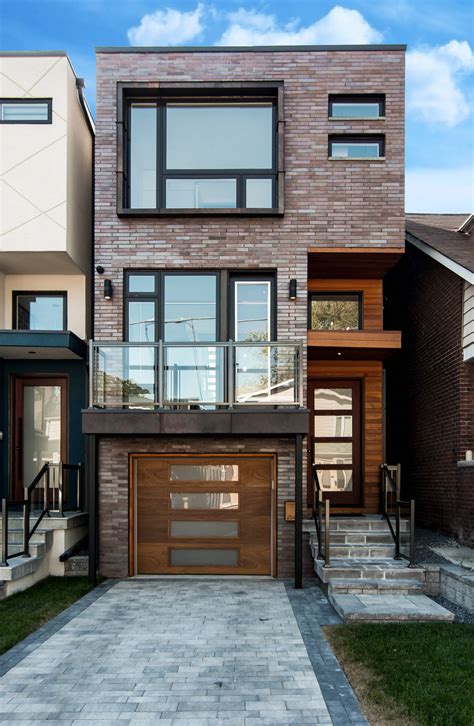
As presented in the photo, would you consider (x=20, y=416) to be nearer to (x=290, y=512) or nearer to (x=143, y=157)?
(x=143, y=157)

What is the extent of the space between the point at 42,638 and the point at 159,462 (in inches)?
155

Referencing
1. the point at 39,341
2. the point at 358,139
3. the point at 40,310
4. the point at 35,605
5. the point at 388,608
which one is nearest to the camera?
the point at 388,608

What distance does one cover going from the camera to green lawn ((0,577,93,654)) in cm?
700

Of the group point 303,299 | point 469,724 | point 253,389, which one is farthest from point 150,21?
point 469,724

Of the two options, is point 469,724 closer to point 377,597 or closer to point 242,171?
point 377,597

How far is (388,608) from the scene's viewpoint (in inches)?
295

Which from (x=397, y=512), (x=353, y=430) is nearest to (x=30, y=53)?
(x=353, y=430)

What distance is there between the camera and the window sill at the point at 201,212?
404 inches

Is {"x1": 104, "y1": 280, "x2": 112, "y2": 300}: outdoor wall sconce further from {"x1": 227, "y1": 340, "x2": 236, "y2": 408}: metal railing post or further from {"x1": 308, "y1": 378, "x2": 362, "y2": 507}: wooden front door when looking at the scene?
{"x1": 308, "y1": 378, "x2": 362, "y2": 507}: wooden front door

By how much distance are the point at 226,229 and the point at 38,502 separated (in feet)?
19.7

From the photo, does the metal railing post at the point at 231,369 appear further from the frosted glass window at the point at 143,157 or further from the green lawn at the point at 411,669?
the green lawn at the point at 411,669

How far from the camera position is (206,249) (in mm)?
10375

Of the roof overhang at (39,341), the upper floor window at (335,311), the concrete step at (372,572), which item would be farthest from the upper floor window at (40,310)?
the concrete step at (372,572)

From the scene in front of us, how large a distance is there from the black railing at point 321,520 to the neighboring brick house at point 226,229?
0.27 m
